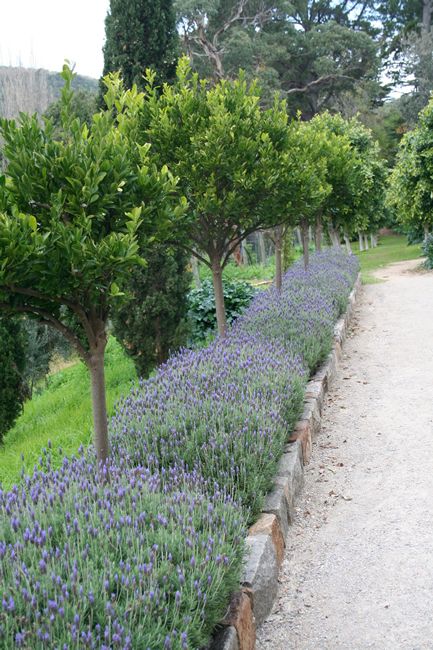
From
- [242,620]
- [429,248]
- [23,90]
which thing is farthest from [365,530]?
[23,90]

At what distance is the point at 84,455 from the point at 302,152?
192 inches

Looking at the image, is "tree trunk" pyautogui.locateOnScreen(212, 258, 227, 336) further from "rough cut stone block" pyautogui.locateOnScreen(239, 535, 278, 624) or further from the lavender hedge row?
"rough cut stone block" pyautogui.locateOnScreen(239, 535, 278, 624)

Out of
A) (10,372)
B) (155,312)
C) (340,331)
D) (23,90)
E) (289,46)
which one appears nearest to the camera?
(10,372)

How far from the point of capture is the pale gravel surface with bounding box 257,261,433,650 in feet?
10.1

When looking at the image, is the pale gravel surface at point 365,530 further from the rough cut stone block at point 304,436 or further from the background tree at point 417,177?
the background tree at point 417,177

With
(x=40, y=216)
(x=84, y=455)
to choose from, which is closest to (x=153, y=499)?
(x=84, y=455)

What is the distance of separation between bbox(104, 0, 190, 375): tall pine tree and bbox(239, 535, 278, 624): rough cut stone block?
553 centimetres

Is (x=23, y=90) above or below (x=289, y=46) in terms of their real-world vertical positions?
below

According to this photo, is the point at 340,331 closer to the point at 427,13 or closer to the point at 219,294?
the point at 219,294

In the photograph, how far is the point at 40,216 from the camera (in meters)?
3.25

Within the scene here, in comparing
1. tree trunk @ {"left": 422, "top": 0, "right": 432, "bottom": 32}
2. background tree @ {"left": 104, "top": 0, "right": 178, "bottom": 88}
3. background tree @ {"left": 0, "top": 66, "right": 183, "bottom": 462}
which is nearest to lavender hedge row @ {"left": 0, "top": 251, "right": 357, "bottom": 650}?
background tree @ {"left": 0, "top": 66, "right": 183, "bottom": 462}

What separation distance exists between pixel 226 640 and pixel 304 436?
2.59 meters

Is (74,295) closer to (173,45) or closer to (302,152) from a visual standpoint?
(302,152)

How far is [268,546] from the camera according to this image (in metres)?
3.37
